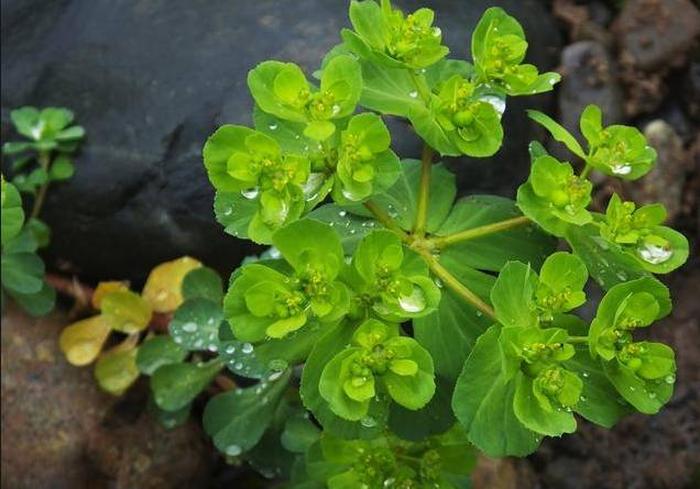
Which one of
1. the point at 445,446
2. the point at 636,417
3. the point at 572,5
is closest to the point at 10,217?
the point at 445,446

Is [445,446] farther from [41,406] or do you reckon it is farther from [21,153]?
[21,153]

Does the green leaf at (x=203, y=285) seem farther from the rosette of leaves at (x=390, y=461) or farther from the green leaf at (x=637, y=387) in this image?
the green leaf at (x=637, y=387)

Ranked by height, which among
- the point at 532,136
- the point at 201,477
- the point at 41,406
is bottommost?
the point at 201,477

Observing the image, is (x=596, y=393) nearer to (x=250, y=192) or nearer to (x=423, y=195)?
(x=423, y=195)

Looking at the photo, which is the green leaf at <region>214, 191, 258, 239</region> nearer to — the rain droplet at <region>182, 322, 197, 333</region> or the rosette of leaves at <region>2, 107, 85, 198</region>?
the rain droplet at <region>182, 322, 197, 333</region>

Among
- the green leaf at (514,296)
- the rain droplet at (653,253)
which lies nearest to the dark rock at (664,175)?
the rain droplet at (653,253)
